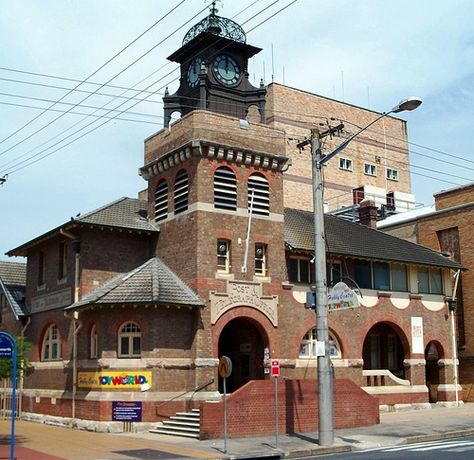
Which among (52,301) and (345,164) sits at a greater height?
(345,164)

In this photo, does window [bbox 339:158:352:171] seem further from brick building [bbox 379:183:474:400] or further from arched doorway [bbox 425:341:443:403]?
arched doorway [bbox 425:341:443:403]

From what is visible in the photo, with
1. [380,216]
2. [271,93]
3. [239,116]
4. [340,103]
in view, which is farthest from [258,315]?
[340,103]

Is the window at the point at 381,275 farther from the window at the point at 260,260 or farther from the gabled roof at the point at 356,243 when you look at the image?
the window at the point at 260,260

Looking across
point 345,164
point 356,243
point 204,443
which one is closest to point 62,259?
point 204,443

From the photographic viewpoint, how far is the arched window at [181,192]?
28631mm

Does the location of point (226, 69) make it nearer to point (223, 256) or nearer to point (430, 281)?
point (223, 256)

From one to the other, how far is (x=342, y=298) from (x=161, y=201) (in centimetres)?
1160

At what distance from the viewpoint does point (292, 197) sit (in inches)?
2242

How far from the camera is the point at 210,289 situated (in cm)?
2727

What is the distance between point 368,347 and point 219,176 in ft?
43.4

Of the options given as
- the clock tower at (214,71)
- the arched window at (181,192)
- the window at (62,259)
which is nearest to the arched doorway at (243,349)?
the arched window at (181,192)

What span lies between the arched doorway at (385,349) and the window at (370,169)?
29.6m

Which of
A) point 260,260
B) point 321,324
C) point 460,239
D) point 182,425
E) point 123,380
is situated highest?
point 460,239

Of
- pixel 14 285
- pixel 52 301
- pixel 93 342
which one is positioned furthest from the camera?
pixel 14 285
